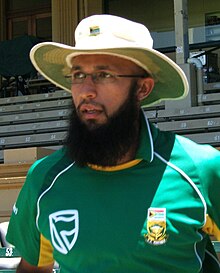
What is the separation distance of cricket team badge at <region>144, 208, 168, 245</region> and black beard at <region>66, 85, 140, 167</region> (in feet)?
0.70

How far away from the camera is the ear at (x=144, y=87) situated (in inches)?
86.0

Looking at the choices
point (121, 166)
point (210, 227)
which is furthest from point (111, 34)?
point (210, 227)

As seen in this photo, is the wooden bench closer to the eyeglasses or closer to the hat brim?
the hat brim

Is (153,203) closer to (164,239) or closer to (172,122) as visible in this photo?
(164,239)

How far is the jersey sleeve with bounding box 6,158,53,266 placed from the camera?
2.16 m

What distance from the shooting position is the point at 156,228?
6.38ft

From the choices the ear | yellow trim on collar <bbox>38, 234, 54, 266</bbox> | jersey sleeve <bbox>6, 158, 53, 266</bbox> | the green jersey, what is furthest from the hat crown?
yellow trim on collar <bbox>38, 234, 54, 266</bbox>

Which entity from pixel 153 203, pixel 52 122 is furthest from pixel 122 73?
pixel 52 122

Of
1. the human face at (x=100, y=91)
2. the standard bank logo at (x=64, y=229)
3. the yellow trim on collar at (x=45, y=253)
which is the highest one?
the human face at (x=100, y=91)

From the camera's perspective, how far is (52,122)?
42.8 feet

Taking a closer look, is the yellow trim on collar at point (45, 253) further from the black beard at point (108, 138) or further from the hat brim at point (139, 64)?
the hat brim at point (139, 64)

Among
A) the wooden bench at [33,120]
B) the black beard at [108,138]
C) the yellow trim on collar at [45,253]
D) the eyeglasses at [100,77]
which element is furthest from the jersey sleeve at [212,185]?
the wooden bench at [33,120]

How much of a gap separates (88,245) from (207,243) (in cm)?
36

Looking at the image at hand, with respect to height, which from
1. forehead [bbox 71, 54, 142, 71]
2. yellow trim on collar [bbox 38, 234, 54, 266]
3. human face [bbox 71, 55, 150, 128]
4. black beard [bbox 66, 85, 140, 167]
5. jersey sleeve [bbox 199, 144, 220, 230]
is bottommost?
yellow trim on collar [bbox 38, 234, 54, 266]
